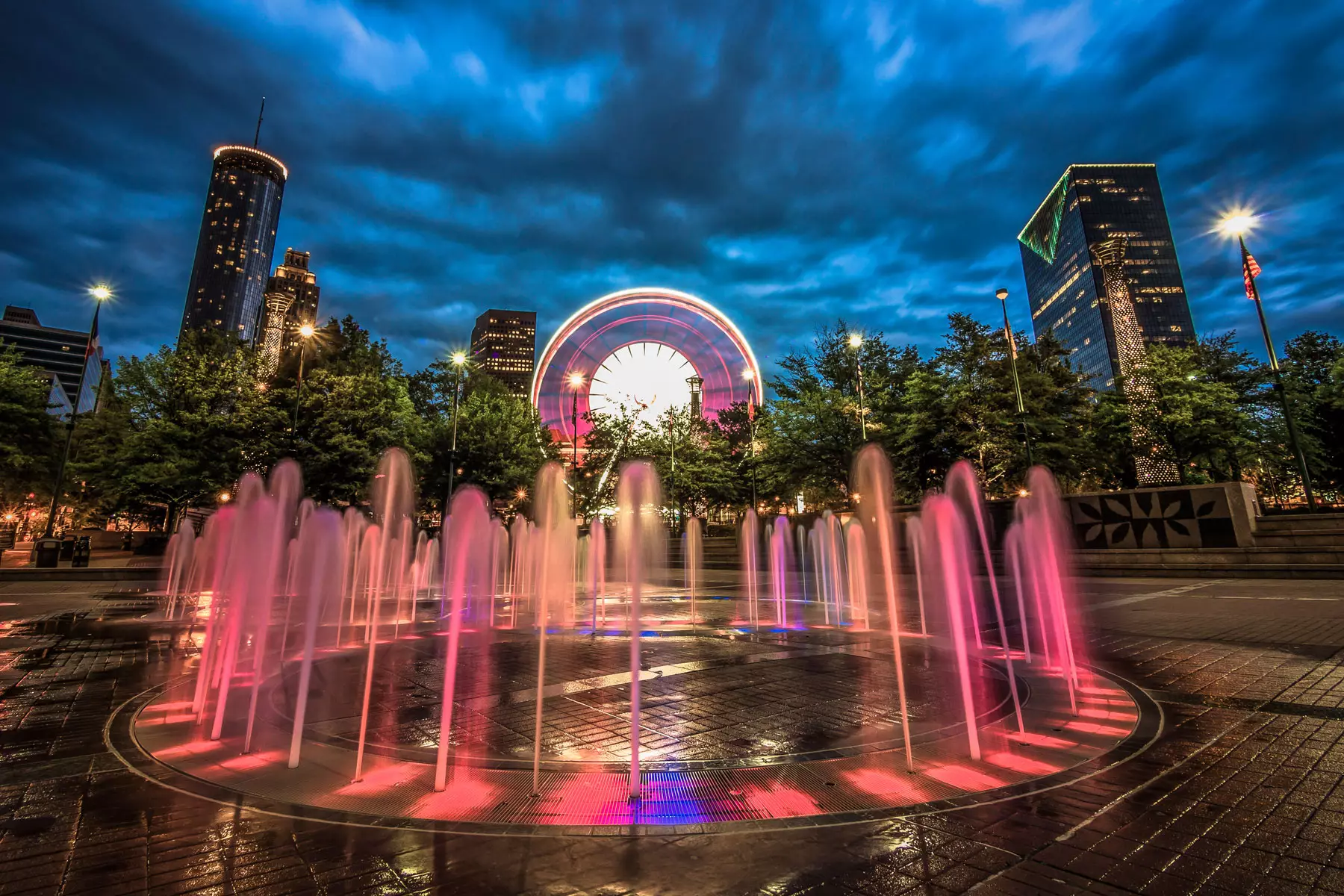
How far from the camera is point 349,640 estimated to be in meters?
10.2

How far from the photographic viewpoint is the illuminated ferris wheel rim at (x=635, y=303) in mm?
48844

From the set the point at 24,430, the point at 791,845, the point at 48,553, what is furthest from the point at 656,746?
the point at 24,430

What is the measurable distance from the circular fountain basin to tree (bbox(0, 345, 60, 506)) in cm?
3192

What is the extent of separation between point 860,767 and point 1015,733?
1679 mm

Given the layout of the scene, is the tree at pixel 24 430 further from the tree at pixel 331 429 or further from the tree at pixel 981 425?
the tree at pixel 981 425

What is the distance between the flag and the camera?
20.9m

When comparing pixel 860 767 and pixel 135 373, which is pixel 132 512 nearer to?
pixel 135 373

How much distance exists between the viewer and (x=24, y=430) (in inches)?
1105

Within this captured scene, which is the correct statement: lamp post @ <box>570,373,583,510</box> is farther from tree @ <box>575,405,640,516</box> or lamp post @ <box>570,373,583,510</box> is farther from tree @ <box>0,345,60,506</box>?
tree @ <box>0,345,60,506</box>

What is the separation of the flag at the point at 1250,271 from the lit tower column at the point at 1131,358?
802 cm

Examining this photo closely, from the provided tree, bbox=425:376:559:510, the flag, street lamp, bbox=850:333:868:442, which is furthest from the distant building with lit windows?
tree, bbox=425:376:559:510

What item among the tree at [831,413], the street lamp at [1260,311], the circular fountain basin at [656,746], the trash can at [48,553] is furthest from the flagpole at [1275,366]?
the trash can at [48,553]

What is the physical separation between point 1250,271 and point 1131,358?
10.2 meters

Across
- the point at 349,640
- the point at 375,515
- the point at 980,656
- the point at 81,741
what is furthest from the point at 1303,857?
the point at 375,515
